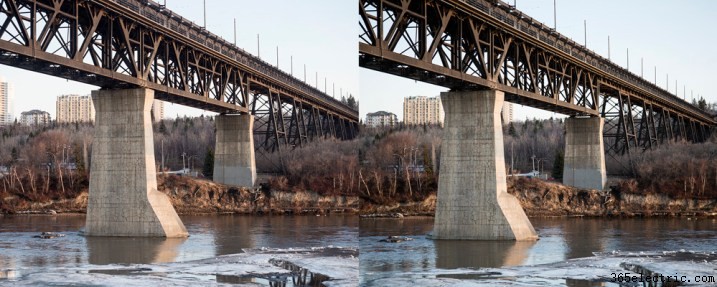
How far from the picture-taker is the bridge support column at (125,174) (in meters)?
51.7

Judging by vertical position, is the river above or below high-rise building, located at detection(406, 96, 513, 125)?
below

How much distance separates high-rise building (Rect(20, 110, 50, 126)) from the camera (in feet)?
401

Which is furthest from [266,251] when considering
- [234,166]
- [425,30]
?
[234,166]

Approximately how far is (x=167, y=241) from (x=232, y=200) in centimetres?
3489

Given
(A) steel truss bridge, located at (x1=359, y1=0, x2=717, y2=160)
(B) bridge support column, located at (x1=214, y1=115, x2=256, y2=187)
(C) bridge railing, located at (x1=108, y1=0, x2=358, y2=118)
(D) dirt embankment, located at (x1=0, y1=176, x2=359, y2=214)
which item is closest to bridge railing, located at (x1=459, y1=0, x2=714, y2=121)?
(A) steel truss bridge, located at (x1=359, y1=0, x2=717, y2=160)

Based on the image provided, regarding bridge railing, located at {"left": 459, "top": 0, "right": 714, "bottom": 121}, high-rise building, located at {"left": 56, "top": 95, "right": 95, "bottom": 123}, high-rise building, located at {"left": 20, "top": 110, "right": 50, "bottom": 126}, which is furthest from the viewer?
high-rise building, located at {"left": 56, "top": 95, "right": 95, "bottom": 123}

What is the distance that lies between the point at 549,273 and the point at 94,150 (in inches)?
1034

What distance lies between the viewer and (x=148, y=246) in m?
48.2

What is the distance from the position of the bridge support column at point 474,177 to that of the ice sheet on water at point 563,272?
15.0 ft

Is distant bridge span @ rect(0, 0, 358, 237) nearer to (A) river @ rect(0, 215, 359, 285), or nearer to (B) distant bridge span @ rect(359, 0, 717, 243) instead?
(A) river @ rect(0, 215, 359, 285)

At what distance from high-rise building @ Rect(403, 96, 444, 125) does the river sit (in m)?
7.26

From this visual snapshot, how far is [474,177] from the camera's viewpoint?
47531 mm

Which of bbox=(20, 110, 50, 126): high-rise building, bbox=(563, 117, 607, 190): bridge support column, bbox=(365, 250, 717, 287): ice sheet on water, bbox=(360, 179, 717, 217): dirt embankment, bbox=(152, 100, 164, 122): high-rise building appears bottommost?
bbox=(365, 250, 717, 287): ice sheet on water

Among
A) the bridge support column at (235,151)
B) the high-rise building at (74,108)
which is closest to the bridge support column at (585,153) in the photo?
the bridge support column at (235,151)
